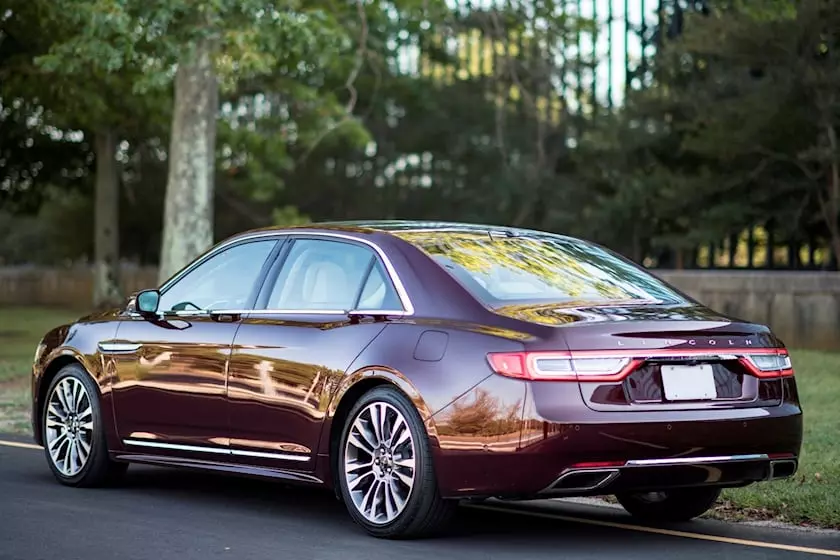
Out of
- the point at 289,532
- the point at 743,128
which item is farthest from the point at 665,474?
the point at 743,128

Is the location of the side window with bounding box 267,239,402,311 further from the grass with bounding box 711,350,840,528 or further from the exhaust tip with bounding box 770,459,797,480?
the grass with bounding box 711,350,840,528

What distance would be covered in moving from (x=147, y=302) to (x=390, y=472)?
2.22m

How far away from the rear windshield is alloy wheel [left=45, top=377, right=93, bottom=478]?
2437 millimetres

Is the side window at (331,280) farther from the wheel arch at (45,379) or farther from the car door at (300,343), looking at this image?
the wheel arch at (45,379)

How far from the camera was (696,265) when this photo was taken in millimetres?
29984

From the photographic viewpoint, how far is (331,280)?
8.39 m

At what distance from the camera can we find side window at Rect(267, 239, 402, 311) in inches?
320

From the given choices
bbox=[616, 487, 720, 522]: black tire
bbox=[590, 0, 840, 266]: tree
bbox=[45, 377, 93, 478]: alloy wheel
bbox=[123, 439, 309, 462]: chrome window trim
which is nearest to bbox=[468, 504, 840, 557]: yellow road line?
bbox=[616, 487, 720, 522]: black tire

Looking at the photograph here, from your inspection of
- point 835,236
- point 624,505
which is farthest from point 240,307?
point 835,236

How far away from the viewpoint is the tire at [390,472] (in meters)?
7.50

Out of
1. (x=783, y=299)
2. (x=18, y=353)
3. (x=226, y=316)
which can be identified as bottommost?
(x=18, y=353)

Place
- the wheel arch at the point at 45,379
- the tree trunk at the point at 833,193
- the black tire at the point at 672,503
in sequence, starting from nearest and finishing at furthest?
the black tire at the point at 672,503 < the wheel arch at the point at 45,379 < the tree trunk at the point at 833,193

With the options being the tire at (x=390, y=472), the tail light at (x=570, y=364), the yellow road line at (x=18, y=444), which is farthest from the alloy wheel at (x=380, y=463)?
the yellow road line at (x=18, y=444)

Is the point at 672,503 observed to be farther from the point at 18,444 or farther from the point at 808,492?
the point at 18,444
